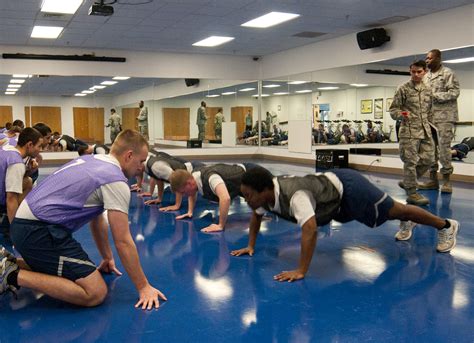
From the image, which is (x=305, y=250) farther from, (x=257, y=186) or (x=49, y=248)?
(x=49, y=248)

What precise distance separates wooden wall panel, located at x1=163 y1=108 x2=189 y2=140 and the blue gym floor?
1089 cm

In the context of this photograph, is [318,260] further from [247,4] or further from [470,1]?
[470,1]

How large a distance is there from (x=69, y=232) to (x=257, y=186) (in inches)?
46.2

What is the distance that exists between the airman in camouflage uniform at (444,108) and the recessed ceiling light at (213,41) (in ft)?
18.9

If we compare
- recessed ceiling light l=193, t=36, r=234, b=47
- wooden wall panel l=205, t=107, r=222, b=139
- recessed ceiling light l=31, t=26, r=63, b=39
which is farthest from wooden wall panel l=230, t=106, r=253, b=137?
recessed ceiling light l=31, t=26, r=63, b=39

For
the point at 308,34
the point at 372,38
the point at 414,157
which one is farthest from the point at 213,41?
the point at 414,157

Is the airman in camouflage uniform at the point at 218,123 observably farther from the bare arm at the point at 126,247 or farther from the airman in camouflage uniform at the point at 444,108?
the bare arm at the point at 126,247

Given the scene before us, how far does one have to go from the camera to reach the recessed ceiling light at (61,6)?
7559 millimetres

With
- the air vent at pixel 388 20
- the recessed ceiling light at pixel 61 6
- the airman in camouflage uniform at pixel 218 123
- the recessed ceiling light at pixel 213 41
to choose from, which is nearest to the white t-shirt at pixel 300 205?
the recessed ceiling light at pixel 61 6

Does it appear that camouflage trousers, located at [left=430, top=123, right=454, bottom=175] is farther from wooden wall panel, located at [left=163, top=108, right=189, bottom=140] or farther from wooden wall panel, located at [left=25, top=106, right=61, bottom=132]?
wooden wall panel, located at [left=25, top=106, right=61, bottom=132]

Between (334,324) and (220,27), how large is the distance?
8354 mm

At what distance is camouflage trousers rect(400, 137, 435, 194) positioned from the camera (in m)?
5.28

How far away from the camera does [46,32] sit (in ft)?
32.6


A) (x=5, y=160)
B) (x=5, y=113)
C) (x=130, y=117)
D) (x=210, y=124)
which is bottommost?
(x=5, y=160)
